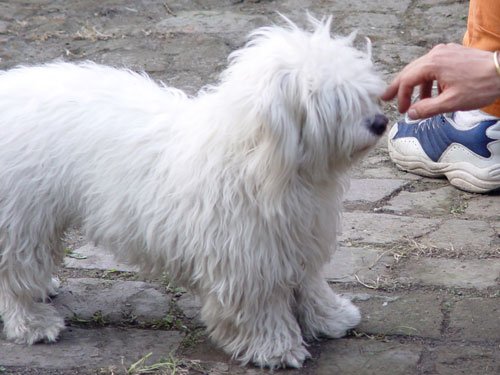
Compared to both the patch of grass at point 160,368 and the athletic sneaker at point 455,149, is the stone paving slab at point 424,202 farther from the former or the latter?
the patch of grass at point 160,368

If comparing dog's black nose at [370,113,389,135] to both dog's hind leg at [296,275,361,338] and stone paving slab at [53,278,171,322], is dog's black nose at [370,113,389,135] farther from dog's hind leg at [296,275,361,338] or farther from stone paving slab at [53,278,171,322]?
stone paving slab at [53,278,171,322]

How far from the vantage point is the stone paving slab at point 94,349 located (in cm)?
286

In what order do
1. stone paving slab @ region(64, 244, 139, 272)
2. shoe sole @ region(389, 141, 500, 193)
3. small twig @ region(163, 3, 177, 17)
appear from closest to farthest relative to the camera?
stone paving slab @ region(64, 244, 139, 272) < shoe sole @ region(389, 141, 500, 193) < small twig @ region(163, 3, 177, 17)

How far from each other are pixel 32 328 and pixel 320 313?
1138mm

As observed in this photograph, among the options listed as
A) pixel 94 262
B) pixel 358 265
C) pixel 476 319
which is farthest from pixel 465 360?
pixel 94 262

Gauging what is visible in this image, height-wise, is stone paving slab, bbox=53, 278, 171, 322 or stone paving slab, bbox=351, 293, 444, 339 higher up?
stone paving slab, bbox=351, 293, 444, 339

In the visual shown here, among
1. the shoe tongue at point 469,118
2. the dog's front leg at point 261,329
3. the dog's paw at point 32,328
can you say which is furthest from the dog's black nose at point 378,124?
the shoe tongue at point 469,118

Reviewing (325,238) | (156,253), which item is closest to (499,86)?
(325,238)

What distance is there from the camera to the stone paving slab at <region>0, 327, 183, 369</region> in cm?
286

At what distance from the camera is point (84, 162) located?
279cm

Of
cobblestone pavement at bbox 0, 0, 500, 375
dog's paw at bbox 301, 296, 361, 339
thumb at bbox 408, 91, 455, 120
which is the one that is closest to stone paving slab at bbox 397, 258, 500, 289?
cobblestone pavement at bbox 0, 0, 500, 375

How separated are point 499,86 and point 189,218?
3.80 feet

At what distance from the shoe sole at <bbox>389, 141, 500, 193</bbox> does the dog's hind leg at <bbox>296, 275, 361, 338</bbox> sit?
159 centimetres

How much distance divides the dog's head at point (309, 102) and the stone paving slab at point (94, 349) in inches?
37.4
